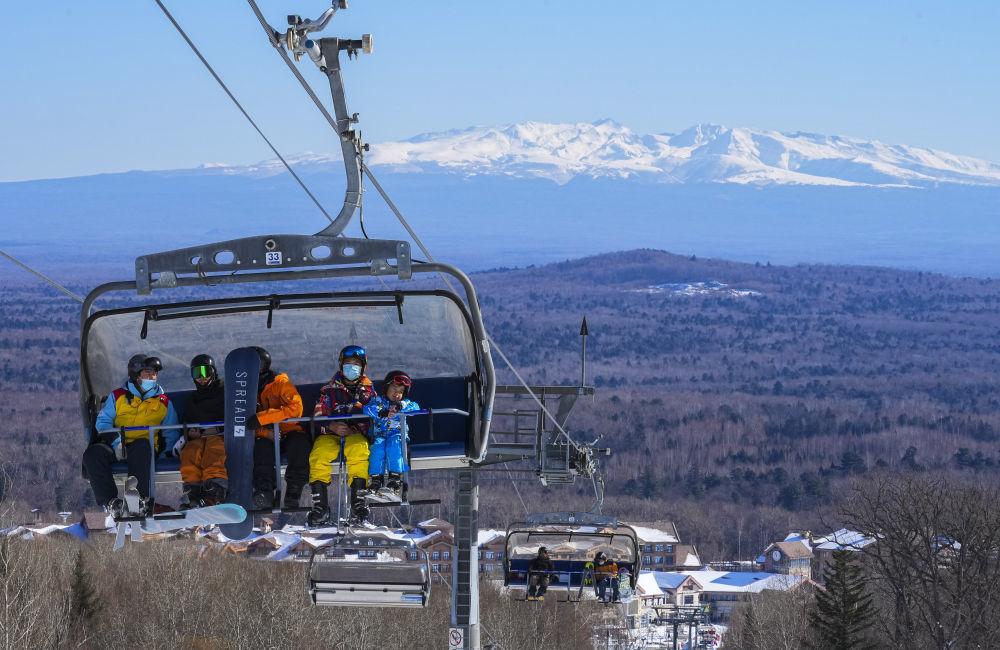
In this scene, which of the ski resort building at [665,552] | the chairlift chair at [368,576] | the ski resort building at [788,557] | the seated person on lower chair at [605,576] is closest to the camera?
the chairlift chair at [368,576]

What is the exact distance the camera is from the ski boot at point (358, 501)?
45.8 ft

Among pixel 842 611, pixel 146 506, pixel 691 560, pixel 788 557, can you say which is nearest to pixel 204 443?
pixel 146 506

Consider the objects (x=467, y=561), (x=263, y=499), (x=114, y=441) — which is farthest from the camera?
(x=467, y=561)

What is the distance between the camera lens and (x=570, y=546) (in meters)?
24.6

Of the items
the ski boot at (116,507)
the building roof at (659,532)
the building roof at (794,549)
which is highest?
the ski boot at (116,507)

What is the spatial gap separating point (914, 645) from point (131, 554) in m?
37.3

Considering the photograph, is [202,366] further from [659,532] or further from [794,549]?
[659,532]

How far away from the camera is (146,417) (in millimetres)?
14016

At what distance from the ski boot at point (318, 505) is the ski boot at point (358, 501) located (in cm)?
18

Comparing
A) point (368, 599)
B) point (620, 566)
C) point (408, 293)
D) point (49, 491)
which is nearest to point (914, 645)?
point (620, 566)

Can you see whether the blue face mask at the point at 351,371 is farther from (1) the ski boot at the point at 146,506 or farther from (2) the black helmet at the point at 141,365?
(1) the ski boot at the point at 146,506

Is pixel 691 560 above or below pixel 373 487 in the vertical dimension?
below

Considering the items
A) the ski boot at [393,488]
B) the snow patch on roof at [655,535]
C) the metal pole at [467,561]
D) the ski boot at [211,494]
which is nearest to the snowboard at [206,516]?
the ski boot at [211,494]

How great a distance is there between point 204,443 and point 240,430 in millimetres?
584
